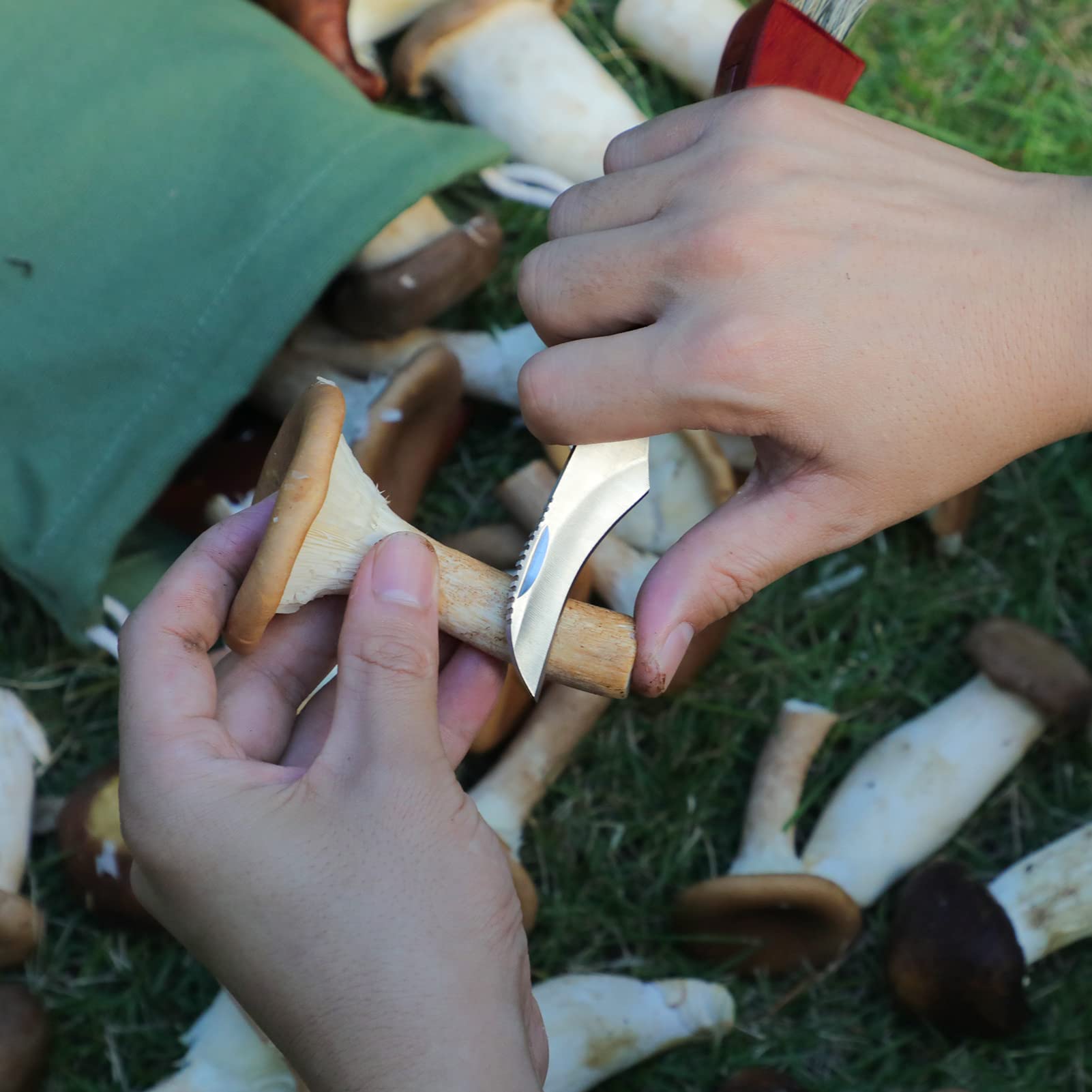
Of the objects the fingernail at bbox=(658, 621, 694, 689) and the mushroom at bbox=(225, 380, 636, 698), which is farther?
the fingernail at bbox=(658, 621, 694, 689)

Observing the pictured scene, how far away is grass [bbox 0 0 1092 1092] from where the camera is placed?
2.76 metres

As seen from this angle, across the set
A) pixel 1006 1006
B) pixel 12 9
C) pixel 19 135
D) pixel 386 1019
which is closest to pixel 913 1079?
pixel 1006 1006

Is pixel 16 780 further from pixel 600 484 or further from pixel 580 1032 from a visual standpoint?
pixel 600 484

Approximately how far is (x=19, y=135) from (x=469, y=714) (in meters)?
1.91

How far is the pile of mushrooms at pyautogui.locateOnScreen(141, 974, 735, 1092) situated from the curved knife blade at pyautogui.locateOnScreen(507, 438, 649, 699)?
40.8 inches

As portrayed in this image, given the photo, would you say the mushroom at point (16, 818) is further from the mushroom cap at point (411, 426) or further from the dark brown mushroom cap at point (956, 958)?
the dark brown mushroom cap at point (956, 958)

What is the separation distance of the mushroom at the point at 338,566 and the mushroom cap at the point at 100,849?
3.65 feet

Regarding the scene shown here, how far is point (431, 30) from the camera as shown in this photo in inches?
131

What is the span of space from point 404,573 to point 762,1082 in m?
1.62

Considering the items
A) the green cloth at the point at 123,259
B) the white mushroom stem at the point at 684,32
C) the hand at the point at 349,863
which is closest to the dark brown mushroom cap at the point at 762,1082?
the hand at the point at 349,863

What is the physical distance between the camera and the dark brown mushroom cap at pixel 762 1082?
8.07 feet

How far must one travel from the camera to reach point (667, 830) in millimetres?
3014

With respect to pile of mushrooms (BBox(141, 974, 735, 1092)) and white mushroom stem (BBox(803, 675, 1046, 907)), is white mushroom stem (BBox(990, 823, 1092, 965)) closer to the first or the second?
white mushroom stem (BBox(803, 675, 1046, 907))

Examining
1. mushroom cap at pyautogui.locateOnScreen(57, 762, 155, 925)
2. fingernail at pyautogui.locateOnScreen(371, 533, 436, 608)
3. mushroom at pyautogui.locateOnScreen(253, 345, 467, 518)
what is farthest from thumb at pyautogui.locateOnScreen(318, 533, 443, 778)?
mushroom cap at pyautogui.locateOnScreen(57, 762, 155, 925)
